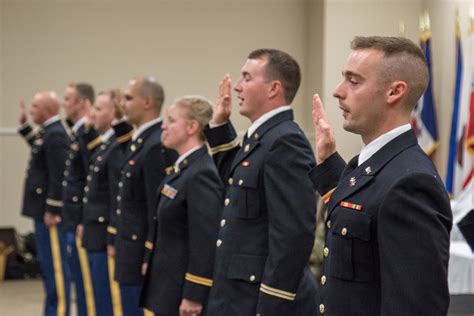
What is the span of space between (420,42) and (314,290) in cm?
558

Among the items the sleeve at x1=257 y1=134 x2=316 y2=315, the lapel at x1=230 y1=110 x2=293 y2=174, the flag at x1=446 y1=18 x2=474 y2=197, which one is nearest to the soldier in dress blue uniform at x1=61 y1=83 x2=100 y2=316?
the lapel at x1=230 y1=110 x2=293 y2=174

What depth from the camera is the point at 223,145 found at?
3893 mm

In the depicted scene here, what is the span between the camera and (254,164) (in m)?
3.30

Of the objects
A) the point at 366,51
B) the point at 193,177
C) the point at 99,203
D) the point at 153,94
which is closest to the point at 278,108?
the point at 193,177

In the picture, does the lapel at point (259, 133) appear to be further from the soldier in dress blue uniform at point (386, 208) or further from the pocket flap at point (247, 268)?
the soldier in dress blue uniform at point (386, 208)

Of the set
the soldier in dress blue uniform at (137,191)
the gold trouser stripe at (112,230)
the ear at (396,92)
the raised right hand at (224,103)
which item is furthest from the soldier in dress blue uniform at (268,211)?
the gold trouser stripe at (112,230)

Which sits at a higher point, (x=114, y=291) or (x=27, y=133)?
(x=27, y=133)

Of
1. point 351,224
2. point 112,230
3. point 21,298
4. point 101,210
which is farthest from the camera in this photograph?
point 21,298

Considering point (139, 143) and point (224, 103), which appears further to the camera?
point (139, 143)

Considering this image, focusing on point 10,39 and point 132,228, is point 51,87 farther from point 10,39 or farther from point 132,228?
point 132,228

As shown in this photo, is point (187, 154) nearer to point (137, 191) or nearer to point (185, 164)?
point (185, 164)

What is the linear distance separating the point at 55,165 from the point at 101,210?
141cm

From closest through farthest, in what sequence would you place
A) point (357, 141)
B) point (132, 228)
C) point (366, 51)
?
point (366, 51) < point (132, 228) < point (357, 141)

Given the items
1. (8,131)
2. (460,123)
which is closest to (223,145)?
(460,123)
